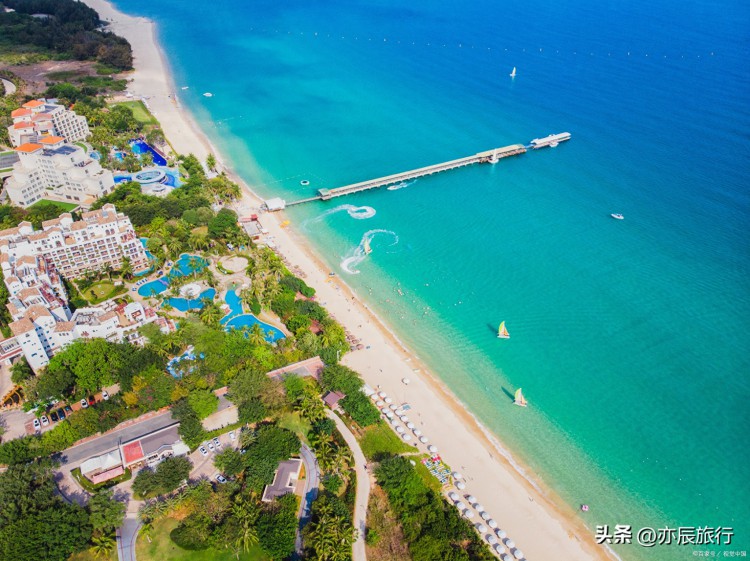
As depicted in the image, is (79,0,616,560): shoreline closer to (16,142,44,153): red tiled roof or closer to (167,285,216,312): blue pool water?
(167,285,216,312): blue pool water

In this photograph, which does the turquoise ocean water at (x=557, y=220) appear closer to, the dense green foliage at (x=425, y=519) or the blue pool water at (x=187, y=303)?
the dense green foliage at (x=425, y=519)

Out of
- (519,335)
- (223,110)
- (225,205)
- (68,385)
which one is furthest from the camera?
(223,110)

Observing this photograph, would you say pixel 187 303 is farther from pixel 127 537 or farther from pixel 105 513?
pixel 127 537

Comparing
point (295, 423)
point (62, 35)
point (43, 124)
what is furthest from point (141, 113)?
point (295, 423)

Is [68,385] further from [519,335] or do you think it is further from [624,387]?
[624,387]

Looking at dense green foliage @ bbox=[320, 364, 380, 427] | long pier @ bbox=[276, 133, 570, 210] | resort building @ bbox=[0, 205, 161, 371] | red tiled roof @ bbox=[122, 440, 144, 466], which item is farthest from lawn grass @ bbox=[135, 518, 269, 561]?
long pier @ bbox=[276, 133, 570, 210]

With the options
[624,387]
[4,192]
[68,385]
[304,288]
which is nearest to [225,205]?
[304,288]
